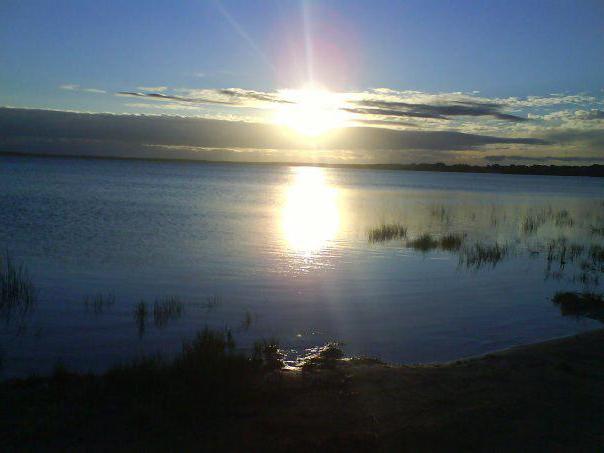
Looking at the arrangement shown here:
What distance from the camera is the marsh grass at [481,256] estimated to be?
19.8 meters

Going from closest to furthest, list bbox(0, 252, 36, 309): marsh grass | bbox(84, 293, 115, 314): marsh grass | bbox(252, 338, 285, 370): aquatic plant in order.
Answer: bbox(252, 338, 285, 370): aquatic plant < bbox(84, 293, 115, 314): marsh grass < bbox(0, 252, 36, 309): marsh grass

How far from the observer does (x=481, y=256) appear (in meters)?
20.7

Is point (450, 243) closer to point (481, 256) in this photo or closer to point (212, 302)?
point (481, 256)

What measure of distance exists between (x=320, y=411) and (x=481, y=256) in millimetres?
15409

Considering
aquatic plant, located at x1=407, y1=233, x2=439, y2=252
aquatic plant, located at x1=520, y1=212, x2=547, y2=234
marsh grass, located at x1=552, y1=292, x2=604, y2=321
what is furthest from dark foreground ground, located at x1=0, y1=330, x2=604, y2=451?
aquatic plant, located at x1=520, y1=212, x2=547, y2=234

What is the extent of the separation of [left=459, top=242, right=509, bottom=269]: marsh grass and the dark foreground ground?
37.8 ft

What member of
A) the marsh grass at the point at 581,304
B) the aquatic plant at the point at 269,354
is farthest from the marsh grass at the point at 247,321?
the marsh grass at the point at 581,304

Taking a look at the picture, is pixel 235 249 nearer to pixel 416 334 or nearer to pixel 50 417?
pixel 416 334

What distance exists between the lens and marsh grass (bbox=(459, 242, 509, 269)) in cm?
1977

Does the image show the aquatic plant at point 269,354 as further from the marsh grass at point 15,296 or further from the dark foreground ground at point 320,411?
the marsh grass at point 15,296

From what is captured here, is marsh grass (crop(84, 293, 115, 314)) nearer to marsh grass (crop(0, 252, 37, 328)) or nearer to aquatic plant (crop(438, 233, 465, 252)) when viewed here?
marsh grass (crop(0, 252, 37, 328))

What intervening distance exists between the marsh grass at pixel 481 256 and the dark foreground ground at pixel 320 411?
11508 mm

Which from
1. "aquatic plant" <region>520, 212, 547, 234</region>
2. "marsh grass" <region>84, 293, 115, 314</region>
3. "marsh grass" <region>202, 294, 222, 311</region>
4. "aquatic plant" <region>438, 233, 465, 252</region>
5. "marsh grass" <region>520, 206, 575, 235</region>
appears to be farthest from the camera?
"marsh grass" <region>520, 206, 575, 235</region>

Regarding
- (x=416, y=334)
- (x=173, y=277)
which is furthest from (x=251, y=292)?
(x=416, y=334)
